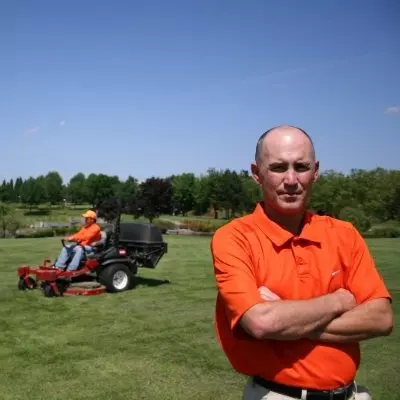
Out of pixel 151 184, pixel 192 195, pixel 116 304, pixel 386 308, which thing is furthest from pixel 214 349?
pixel 192 195

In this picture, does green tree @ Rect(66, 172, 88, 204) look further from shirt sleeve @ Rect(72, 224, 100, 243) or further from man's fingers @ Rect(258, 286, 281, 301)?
man's fingers @ Rect(258, 286, 281, 301)

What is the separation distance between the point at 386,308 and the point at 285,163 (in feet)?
2.42

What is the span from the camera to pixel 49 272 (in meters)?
9.30

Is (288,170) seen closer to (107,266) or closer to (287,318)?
(287,318)

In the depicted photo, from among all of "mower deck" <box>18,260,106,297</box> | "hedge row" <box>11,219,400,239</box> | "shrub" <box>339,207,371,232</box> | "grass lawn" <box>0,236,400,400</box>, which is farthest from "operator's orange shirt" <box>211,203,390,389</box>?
"shrub" <box>339,207,371,232</box>

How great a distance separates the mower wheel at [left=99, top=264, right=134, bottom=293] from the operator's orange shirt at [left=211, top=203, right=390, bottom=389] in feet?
25.3

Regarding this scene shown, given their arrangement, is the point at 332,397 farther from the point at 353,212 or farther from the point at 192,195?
the point at 192,195

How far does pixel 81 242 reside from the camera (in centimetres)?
990

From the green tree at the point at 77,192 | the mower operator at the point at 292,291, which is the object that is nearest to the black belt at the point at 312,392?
the mower operator at the point at 292,291

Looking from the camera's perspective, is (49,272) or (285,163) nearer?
(285,163)

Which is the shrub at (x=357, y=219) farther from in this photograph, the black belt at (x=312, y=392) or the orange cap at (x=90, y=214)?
the black belt at (x=312, y=392)

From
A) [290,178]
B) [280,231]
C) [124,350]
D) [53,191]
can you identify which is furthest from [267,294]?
[53,191]

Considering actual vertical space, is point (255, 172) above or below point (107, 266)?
above

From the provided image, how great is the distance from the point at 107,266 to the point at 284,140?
320 inches
